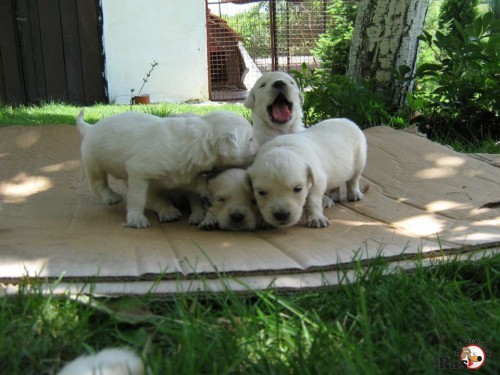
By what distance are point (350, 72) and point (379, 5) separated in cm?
87

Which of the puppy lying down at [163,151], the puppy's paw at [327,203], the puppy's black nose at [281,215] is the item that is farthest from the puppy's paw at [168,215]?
the puppy's paw at [327,203]

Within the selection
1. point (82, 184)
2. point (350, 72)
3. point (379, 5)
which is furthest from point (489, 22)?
point (82, 184)

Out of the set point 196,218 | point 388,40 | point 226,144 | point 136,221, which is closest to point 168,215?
point 196,218

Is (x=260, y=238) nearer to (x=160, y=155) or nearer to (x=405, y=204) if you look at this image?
Answer: (x=160, y=155)

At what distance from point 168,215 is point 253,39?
11.4 metres

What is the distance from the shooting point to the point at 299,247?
300cm

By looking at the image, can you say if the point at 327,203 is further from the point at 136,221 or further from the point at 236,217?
the point at 136,221

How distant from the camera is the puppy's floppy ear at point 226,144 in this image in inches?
142

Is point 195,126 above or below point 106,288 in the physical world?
above

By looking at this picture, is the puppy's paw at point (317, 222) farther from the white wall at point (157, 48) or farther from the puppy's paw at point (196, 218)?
the white wall at point (157, 48)

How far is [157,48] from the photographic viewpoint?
43.2 ft

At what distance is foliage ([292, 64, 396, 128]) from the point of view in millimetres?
6191

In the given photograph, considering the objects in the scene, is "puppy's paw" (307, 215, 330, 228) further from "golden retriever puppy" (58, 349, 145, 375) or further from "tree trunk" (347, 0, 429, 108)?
"tree trunk" (347, 0, 429, 108)

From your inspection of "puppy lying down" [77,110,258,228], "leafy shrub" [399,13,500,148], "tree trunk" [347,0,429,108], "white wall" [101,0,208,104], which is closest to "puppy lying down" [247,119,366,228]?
"puppy lying down" [77,110,258,228]
